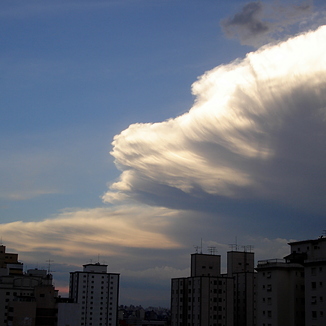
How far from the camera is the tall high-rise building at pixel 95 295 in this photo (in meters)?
190

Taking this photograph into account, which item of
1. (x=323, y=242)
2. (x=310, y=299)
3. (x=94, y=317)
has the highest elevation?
(x=323, y=242)

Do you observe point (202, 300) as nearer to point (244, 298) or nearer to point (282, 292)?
point (244, 298)

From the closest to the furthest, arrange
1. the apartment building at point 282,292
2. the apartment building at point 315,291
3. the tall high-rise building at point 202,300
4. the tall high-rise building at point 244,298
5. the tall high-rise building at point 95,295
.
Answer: the apartment building at point 315,291 < the apartment building at point 282,292 < the tall high-rise building at point 202,300 < the tall high-rise building at point 244,298 < the tall high-rise building at point 95,295

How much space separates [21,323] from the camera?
116 metres

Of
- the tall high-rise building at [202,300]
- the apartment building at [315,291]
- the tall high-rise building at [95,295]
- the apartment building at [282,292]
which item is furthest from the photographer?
the tall high-rise building at [95,295]

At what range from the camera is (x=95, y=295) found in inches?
7618

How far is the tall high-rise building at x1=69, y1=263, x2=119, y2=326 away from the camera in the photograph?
190m

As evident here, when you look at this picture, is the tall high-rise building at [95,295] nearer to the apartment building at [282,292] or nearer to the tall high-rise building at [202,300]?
the tall high-rise building at [202,300]

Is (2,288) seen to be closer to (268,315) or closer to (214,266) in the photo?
(214,266)

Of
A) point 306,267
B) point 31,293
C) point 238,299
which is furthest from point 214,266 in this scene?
point 306,267

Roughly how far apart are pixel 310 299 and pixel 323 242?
2061 centimetres

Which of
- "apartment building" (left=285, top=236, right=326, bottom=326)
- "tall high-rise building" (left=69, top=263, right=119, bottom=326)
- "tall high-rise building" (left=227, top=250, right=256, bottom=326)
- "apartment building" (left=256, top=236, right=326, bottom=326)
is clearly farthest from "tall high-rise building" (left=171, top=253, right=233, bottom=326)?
"tall high-rise building" (left=69, top=263, right=119, bottom=326)

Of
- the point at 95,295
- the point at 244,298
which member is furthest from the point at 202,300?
the point at 95,295

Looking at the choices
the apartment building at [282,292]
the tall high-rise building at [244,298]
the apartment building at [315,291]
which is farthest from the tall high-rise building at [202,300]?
the apartment building at [315,291]
